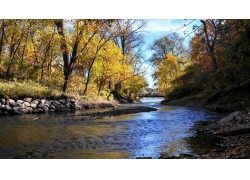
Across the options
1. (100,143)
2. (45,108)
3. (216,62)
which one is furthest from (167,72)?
(100,143)

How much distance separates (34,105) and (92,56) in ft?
21.5

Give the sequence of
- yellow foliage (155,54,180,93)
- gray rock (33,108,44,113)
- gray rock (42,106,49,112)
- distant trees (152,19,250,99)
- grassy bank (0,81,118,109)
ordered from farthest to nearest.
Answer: yellow foliage (155,54,180,93) < gray rock (42,106,49,112) < gray rock (33,108,44,113) < grassy bank (0,81,118,109) < distant trees (152,19,250,99)

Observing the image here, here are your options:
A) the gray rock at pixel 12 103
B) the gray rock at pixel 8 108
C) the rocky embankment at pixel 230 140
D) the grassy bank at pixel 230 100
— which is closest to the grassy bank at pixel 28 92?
the gray rock at pixel 12 103

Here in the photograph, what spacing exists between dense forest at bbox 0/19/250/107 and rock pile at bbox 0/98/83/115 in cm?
50

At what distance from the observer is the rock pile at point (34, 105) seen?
10523mm

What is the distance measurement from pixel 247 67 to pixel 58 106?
8899mm

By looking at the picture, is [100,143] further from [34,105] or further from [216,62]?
[216,62]

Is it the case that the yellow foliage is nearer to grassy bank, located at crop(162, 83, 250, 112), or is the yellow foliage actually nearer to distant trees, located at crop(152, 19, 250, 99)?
distant trees, located at crop(152, 19, 250, 99)

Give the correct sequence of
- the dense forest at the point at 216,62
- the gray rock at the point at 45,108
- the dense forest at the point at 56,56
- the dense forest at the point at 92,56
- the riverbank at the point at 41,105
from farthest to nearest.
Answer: the dense forest at the point at 56,56 < the gray rock at the point at 45,108 < the dense forest at the point at 92,56 < the riverbank at the point at 41,105 < the dense forest at the point at 216,62

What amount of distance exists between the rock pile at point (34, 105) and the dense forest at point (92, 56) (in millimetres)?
501

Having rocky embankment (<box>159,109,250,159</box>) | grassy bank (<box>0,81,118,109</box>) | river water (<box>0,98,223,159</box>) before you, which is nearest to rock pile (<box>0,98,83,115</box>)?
grassy bank (<box>0,81,118,109</box>)

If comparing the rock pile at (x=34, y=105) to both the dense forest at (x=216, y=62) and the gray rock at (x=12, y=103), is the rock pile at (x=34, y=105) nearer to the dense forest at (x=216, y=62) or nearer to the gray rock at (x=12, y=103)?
the gray rock at (x=12, y=103)

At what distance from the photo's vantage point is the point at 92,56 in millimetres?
17031

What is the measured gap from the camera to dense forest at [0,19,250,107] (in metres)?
10.9
